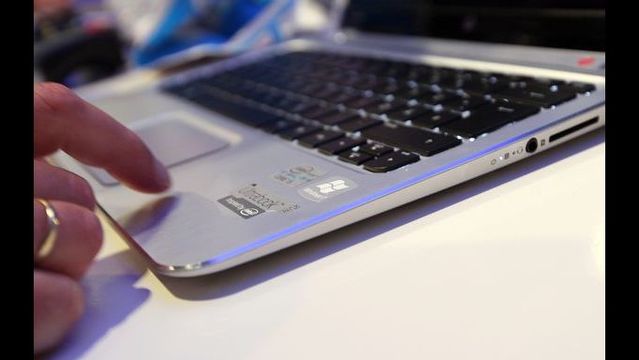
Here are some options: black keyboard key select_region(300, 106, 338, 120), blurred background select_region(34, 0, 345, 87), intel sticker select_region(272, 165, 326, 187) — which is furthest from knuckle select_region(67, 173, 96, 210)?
blurred background select_region(34, 0, 345, 87)

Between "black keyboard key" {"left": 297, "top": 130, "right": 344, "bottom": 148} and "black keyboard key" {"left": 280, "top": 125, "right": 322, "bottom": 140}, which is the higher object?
"black keyboard key" {"left": 297, "top": 130, "right": 344, "bottom": 148}

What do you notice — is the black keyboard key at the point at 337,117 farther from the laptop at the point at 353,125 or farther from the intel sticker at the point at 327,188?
the intel sticker at the point at 327,188

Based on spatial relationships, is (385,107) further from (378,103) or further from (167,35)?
(167,35)

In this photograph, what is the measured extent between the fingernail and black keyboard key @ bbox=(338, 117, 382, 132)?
128mm

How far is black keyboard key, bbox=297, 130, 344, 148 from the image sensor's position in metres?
0.38

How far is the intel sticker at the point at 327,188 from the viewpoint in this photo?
0.30m

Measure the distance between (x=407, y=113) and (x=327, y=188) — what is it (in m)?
0.12

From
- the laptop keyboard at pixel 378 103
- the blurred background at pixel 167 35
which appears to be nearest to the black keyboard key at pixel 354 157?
the laptop keyboard at pixel 378 103

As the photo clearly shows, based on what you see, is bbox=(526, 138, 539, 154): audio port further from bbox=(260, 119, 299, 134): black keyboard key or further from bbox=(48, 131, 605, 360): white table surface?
bbox=(260, 119, 299, 134): black keyboard key

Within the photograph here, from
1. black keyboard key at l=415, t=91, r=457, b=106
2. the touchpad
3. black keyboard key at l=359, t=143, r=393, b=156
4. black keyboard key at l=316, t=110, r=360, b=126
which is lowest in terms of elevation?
the touchpad

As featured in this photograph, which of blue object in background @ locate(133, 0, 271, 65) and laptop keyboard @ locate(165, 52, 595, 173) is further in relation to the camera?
blue object in background @ locate(133, 0, 271, 65)

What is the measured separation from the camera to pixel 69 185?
27 centimetres
